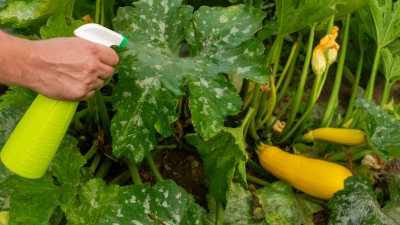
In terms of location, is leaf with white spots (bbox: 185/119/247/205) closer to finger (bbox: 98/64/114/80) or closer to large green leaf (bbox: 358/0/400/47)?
finger (bbox: 98/64/114/80)

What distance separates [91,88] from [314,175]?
958 millimetres

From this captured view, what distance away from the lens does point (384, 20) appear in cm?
129

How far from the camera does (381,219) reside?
3.59 feet

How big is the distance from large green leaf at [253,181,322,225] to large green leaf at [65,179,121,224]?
0.60 metres

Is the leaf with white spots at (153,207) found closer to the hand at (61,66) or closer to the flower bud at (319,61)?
the hand at (61,66)

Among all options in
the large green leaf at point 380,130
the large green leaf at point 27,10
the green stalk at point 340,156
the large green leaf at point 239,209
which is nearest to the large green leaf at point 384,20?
the large green leaf at point 380,130

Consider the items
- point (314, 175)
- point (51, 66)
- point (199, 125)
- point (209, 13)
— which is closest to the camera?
point (51, 66)

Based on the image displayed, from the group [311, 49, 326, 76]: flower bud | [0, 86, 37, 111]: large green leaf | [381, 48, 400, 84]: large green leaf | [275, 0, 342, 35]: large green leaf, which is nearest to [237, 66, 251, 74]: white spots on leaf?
[275, 0, 342, 35]: large green leaf

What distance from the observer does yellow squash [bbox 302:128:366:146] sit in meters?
1.20

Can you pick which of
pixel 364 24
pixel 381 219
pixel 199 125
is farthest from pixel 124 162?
pixel 364 24

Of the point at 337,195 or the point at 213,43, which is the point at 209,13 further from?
the point at 337,195

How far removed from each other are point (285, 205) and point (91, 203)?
77cm

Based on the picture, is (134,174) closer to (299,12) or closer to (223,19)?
(223,19)

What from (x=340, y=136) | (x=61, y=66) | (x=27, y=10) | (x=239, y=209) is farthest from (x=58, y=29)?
(x=340, y=136)
